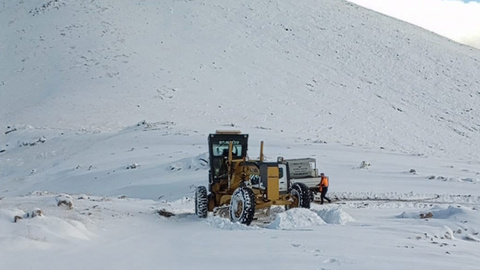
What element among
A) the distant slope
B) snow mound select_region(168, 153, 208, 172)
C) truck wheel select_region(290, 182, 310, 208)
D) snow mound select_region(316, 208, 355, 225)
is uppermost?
the distant slope

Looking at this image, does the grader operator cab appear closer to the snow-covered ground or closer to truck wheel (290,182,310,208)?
truck wheel (290,182,310,208)

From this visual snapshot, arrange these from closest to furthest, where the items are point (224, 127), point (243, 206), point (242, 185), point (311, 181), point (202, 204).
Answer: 1. point (243, 206)
2. point (242, 185)
3. point (202, 204)
4. point (311, 181)
5. point (224, 127)

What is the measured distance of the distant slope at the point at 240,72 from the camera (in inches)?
1593

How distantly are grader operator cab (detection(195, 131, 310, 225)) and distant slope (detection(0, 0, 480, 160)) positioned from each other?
19.4m

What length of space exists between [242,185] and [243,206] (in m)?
1.39

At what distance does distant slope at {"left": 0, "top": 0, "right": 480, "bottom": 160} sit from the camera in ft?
133

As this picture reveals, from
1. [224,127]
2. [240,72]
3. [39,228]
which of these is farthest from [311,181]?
[240,72]

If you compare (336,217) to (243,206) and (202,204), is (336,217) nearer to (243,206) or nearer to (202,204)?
(243,206)

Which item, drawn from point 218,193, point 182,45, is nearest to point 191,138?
point 218,193

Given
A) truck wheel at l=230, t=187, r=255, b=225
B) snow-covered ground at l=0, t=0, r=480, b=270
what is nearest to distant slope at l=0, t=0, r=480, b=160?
snow-covered ground at l=0, t=0, r=480, b=270

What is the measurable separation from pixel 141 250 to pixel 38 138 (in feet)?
86.0

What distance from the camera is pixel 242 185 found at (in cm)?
1310

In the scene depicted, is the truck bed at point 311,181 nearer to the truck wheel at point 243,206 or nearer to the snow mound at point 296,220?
the truck wheel at point 243,206

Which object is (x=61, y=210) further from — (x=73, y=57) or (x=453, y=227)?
(x=73, y=57)
